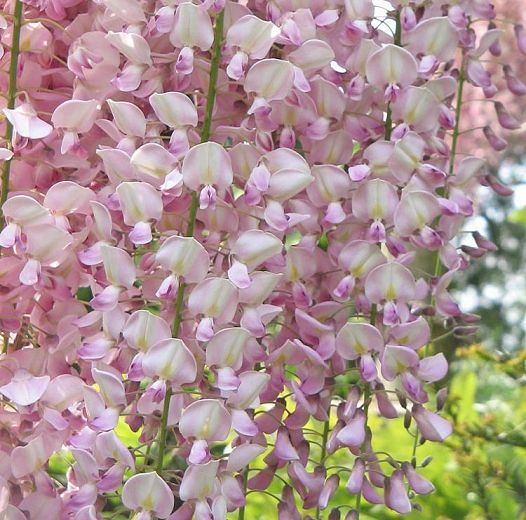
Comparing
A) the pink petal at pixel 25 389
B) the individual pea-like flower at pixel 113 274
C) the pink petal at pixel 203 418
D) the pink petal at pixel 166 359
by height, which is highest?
the individual pea-like flower at pixel 113 274

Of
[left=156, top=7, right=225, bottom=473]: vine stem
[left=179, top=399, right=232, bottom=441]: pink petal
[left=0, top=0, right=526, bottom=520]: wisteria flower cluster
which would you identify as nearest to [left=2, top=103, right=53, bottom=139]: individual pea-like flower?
[left=0, top=0, right=526, bottom=520]: wisteria flower cluster

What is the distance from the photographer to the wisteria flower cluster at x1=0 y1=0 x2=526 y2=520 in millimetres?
708

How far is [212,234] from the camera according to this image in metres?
0.76

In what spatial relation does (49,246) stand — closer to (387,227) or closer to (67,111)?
(67,111)

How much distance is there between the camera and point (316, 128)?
2.59ft

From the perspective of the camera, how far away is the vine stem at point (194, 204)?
0.71 metres

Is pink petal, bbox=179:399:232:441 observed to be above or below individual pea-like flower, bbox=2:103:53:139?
below

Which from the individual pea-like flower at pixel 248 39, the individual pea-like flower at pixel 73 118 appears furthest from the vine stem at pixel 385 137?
the individual pea-like flower at pixel 73 118

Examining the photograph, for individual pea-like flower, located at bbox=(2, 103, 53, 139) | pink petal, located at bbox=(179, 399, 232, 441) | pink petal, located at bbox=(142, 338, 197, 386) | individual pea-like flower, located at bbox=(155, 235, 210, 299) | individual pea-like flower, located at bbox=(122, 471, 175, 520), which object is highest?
individual pea-like flower, located at bbox=(2, 103, 53, 139)

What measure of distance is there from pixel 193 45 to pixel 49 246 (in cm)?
18

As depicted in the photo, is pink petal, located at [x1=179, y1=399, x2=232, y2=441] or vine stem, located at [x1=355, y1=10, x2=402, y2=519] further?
vine stem, located at [x1=355, y1=10, x2=402, y2=519]

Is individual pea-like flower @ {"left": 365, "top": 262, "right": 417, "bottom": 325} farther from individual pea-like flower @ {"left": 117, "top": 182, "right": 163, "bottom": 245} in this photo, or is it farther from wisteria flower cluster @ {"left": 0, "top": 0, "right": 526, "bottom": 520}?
individual pea-like flower @ {"left": 117, "top": 182, "right": 163, "bottom": 245}

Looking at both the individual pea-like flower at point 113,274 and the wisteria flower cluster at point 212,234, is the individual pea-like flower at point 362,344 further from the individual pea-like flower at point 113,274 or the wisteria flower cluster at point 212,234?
the individual pea-like flower at point 113,274

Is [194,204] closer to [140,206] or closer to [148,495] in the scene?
[140,206]
